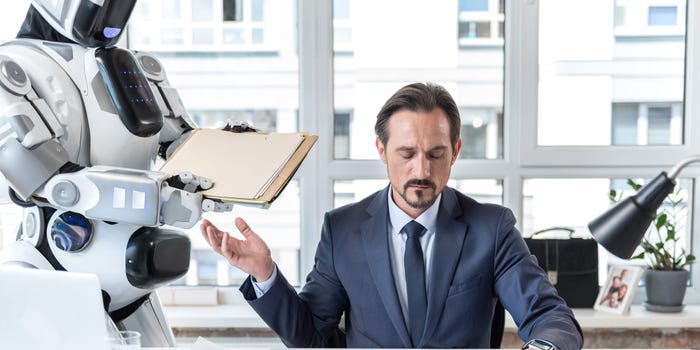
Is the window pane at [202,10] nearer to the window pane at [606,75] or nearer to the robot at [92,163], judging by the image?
the robot at [92,163]

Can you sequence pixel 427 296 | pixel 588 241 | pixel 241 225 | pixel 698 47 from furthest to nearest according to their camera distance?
1. pixel 698 47
2. pixel 588 241
3. pixel 427 296
4. pixel 241 225

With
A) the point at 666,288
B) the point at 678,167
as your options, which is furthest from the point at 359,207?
the point at 666,288

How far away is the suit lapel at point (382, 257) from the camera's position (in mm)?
1654

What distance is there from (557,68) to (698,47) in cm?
51

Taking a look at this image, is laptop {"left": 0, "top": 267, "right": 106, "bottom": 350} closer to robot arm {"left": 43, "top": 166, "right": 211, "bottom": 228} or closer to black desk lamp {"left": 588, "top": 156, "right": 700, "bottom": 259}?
robot arm {"left": 43, "top": 166, "right": 211, "bottom": 228}

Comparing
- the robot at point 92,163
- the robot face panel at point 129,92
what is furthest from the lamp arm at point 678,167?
the robot face panel at point 129,92

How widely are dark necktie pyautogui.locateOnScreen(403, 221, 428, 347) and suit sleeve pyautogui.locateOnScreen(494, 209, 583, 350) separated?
0.17 m

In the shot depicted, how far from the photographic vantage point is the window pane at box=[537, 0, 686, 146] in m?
2.79

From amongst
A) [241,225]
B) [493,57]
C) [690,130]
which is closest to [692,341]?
[690,130]

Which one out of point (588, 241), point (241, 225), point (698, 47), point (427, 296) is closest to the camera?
point (241, 225)

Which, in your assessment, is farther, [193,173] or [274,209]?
[274,209]

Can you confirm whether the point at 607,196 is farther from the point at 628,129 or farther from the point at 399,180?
the point at 399,180

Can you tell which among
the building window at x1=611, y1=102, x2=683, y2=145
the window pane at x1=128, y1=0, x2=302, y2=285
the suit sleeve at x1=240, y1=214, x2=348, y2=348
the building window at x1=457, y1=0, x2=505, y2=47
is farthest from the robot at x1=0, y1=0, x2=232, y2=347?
the building window at x1=611, y1=102, x2=683, y2=145

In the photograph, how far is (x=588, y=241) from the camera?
8.48ft
